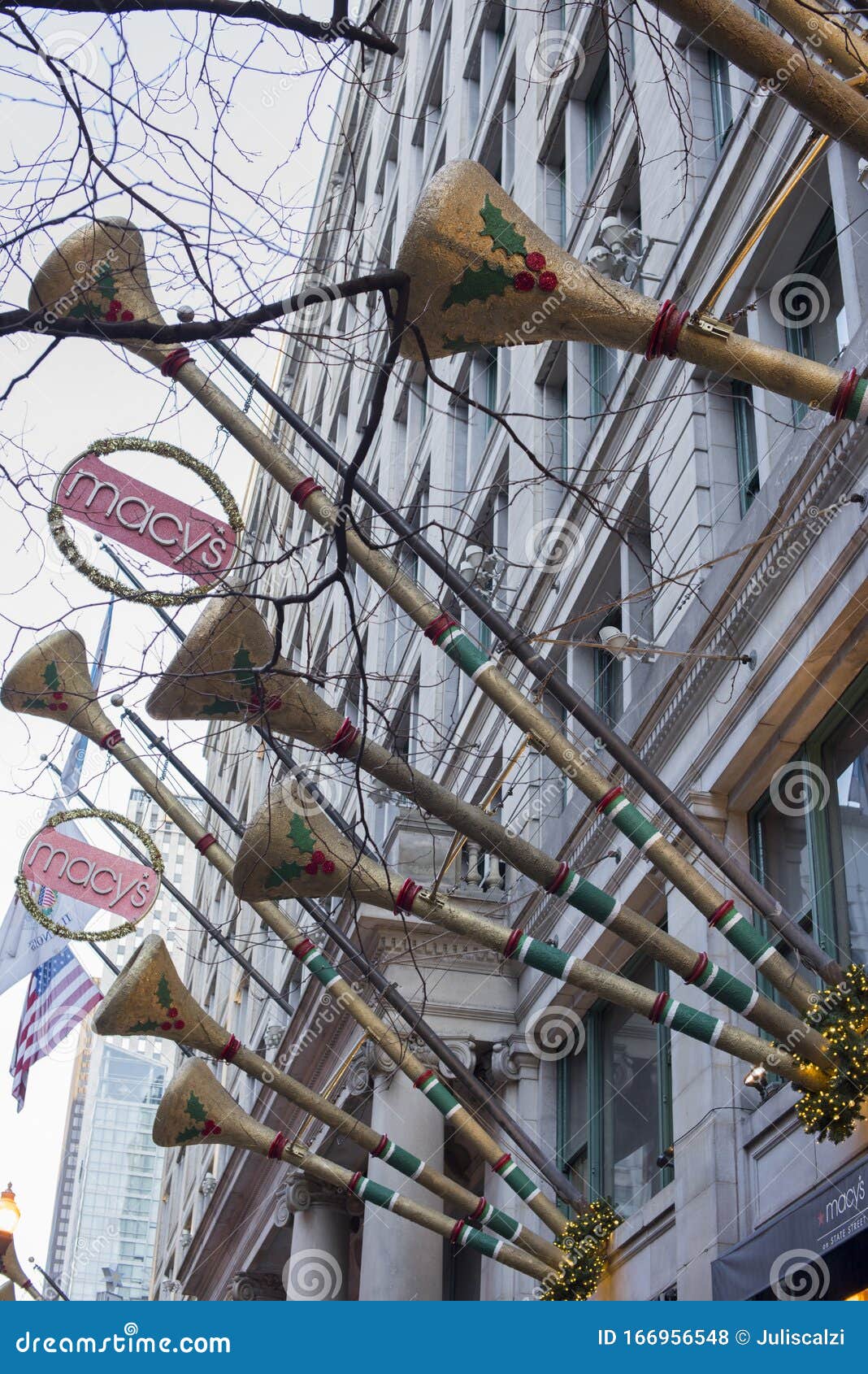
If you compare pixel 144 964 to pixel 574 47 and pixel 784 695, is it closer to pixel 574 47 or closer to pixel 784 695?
pixel 784 695

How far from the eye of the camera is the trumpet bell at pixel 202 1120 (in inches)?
603

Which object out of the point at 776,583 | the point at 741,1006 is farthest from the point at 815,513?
the point at 741,1006

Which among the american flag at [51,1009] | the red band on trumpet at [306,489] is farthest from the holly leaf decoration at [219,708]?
the american flag at [51,1009]

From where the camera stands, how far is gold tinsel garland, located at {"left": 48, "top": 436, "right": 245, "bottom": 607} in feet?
38.1

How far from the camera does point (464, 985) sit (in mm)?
18297

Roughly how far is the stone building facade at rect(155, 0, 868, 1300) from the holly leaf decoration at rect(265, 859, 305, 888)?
95cm

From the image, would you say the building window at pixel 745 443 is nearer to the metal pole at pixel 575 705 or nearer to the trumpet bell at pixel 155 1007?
the metal pole at pixel 575 705

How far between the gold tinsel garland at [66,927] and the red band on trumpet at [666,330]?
1266 centimetres

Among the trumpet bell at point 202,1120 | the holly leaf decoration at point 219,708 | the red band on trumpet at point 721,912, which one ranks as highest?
the holly leaf decoration at point 219,708

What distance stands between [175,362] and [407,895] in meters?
3.91

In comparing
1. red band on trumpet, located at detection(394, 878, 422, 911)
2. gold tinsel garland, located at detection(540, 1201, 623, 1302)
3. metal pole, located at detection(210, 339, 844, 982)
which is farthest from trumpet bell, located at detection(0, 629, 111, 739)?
gold tinsel garland, located at detection(540, 1201, 623, 1302)

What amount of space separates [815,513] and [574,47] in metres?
12.1

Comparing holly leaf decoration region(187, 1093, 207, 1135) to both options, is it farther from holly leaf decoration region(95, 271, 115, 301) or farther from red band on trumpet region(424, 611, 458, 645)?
holly leaf decoration region(95, 271, 115, 301)

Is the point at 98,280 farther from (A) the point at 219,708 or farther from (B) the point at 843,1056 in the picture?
(B) the point at 843,1056
